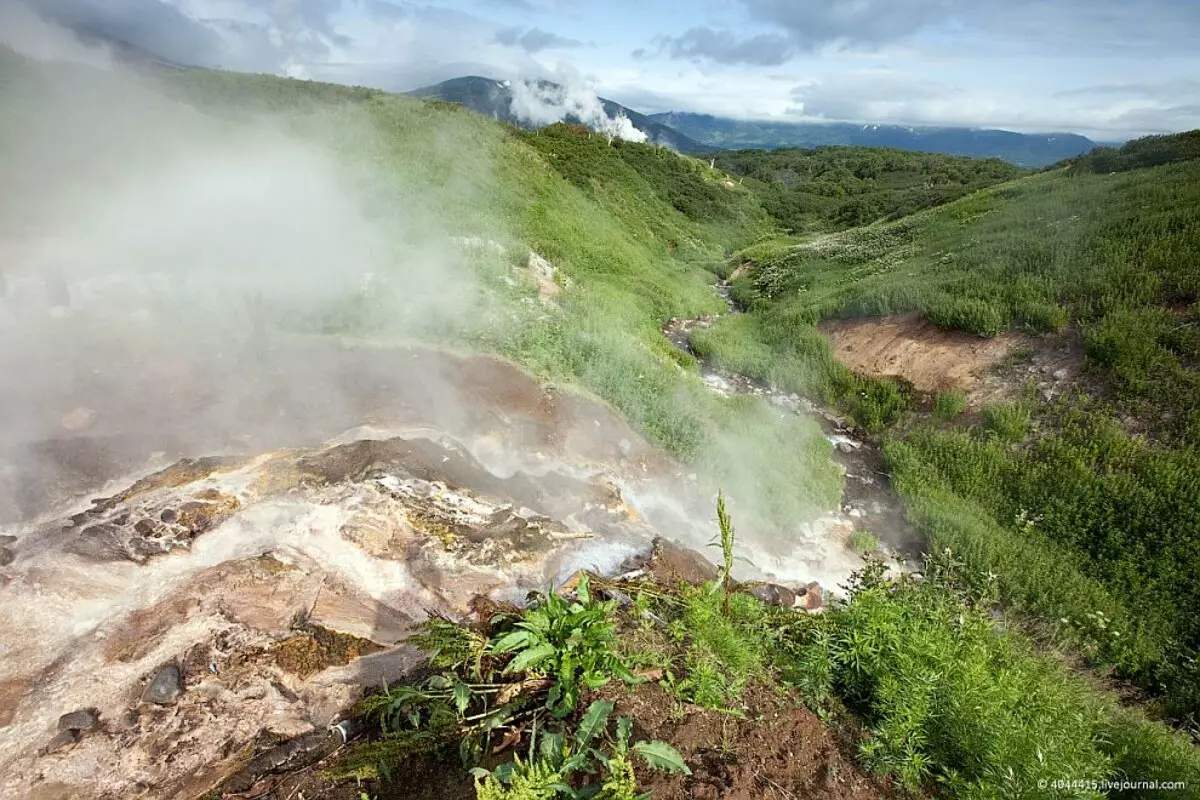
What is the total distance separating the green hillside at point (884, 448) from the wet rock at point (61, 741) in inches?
72.9

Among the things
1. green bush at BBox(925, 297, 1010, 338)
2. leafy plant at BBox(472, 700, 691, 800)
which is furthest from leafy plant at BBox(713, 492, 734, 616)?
green bush at BBox(925, 297, 1010, 338)

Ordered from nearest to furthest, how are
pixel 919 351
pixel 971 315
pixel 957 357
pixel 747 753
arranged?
pixel 747 753 → pixel 957 357 → pixel 971 315 → pixel 919 351

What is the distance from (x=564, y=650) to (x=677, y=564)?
115 inches

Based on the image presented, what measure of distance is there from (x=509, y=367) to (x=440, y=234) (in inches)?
204

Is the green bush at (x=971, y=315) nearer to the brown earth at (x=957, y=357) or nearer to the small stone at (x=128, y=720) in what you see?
the brown earth at (x=957, y=357)

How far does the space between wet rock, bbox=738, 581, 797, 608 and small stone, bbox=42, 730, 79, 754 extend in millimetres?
4357

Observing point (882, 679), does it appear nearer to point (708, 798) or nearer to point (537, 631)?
point (708, 798)

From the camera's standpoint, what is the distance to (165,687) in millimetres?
3746

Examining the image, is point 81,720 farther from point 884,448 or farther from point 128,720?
point 884,448

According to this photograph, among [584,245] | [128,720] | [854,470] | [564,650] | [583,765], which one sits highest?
[584,245]

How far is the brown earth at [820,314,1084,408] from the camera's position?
9.17 meters

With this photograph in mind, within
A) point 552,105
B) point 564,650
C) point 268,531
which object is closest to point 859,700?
point 564,650

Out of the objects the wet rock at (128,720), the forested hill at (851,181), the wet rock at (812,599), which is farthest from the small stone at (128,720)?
the forested hill at (851,181)

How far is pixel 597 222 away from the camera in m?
18.6
